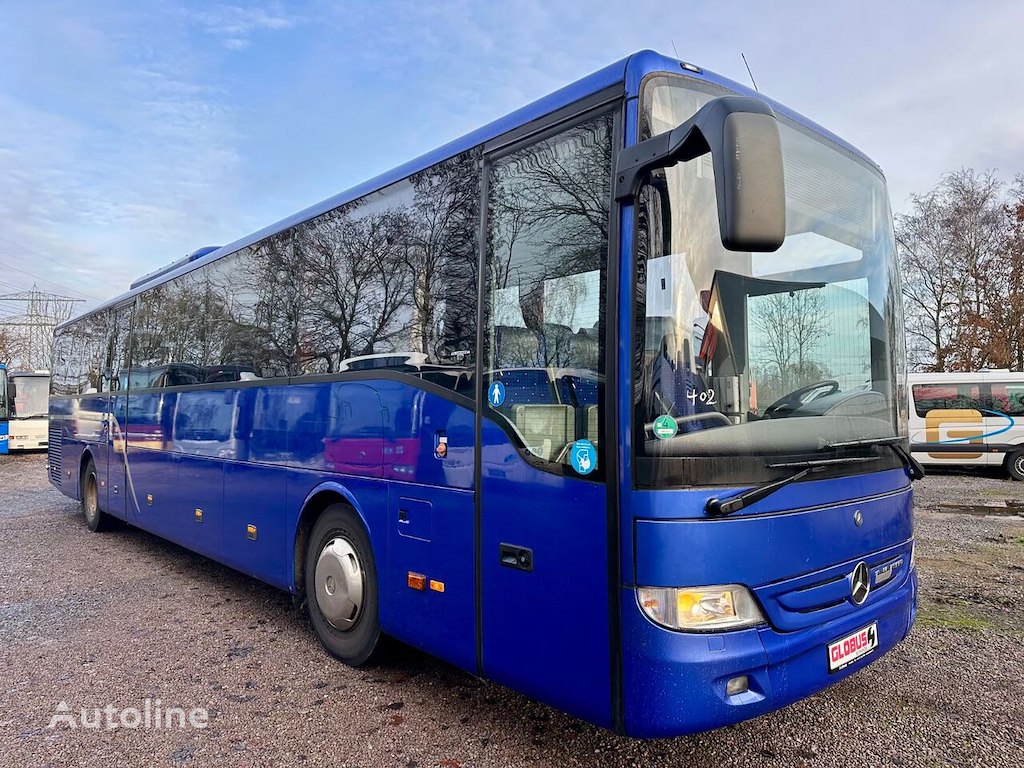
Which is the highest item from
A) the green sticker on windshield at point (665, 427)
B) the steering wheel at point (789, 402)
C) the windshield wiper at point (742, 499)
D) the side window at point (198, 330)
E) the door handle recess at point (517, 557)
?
the side window at point (198, 330)

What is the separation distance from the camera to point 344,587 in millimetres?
4652

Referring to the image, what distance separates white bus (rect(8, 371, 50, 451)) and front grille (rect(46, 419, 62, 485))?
13.7m

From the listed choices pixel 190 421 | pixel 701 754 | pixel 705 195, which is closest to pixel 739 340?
pixel 705 195

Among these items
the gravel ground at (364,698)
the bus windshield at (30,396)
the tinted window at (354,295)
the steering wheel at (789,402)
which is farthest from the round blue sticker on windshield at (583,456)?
the bus windshield at (30,396)

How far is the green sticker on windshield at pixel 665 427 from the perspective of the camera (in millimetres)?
2826

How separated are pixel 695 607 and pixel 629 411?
782 millimetres

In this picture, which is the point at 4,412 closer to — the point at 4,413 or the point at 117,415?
the point at 4,413

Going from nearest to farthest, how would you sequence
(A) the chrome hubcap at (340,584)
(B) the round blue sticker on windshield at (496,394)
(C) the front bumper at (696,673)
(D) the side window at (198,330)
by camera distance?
1. (C) the front bumper at (696,673)
2. (B) the round blue sticker on windshield at (496,394)
3. (A) the chrome hubcap at (340,584)
4. (D) the side window at (198,330)

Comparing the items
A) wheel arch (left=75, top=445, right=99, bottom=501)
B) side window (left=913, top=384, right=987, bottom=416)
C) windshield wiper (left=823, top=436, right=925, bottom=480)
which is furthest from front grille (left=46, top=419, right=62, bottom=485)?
side window (left=913, top=384, right=987, bottom=416)

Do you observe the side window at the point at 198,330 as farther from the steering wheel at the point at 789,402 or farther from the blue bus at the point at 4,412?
the blue bus at the point at 4,412

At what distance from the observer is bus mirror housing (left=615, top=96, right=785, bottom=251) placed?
254 centimetres

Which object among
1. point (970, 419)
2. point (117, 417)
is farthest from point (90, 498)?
point (970, 419)

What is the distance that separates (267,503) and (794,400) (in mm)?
3980

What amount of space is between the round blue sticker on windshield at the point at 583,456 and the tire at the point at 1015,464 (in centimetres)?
1590
